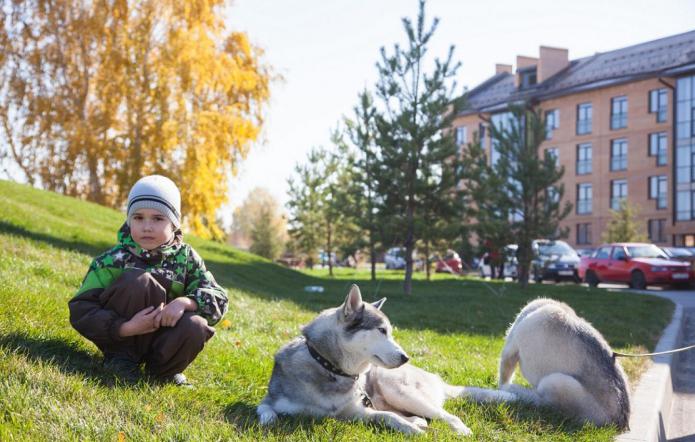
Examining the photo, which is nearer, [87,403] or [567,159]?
[87,403]

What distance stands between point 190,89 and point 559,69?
145 feet

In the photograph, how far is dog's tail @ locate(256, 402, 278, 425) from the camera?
13.9ft

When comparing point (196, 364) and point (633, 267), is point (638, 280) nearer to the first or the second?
point (633, 267)

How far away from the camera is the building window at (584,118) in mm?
55812

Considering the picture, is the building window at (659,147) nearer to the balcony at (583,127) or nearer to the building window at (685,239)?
the balcony at (583,127)

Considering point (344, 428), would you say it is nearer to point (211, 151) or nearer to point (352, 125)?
point (352, 125)

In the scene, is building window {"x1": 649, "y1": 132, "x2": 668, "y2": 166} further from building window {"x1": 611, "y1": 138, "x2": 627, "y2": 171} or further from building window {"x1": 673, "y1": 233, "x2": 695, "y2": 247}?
building window {"x1": 673, "y1": 233, "x2": 695, "y2": 247}

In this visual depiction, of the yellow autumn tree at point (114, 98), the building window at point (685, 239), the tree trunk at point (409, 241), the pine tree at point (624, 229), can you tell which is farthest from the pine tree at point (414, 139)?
the building window at point (685, 239)

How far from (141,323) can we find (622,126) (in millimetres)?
55716

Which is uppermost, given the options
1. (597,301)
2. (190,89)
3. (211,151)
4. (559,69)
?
(559,69)

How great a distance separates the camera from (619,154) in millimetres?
54594

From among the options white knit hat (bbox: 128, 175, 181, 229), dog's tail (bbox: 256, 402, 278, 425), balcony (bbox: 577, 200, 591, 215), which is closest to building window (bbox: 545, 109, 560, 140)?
balcony (bbox: 577, 200, 591, 215)

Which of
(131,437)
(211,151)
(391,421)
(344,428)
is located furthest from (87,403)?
(211,151)

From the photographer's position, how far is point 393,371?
5.01 metres
